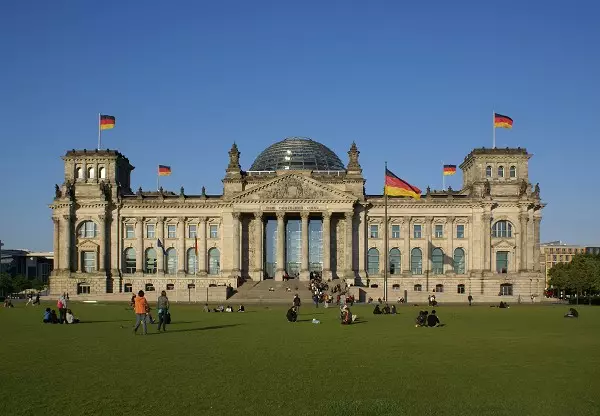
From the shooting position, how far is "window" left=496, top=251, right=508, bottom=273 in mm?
113688

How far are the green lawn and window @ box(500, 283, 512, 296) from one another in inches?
2864

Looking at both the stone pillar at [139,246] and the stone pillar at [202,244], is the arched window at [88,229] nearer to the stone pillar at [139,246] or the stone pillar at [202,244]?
the stone pillar at [139,246]

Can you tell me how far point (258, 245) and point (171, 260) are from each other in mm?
15560

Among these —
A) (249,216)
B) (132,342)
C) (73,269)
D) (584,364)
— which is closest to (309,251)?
(249,216)

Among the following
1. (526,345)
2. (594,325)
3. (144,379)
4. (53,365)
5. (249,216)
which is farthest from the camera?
(249,216)

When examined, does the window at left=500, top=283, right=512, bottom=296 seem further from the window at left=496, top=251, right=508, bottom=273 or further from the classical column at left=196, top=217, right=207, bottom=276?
the classical column at left=196, top=217, right=207, bottom=276

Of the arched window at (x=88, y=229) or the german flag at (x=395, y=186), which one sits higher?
the german flag at (x=395, y=186)

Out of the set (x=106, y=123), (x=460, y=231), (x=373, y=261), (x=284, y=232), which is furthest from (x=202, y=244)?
(x=460, y=231)

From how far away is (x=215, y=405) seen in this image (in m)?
18.5

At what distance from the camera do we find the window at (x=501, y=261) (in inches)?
4476

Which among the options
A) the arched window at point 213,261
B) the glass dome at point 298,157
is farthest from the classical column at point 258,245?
the glass dome at point 298,157

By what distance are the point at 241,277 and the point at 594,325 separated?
71274mm

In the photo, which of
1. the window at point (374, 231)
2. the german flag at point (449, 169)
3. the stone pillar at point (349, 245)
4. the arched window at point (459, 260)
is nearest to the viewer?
the stone pillar at point (349, 245)

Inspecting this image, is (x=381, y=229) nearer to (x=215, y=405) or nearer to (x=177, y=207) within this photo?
(x=177, y=207)
